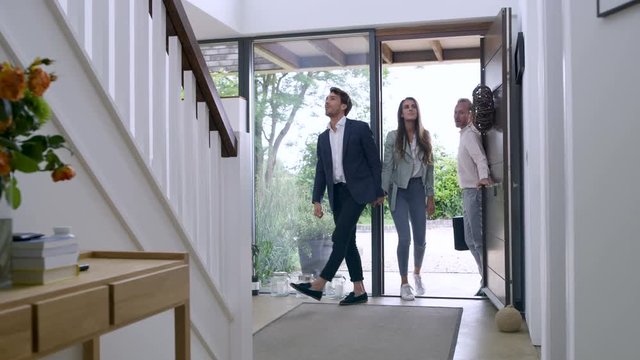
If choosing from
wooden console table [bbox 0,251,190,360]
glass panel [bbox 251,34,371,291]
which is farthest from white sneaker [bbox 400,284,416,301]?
wooden console table [bbox 0,251,190,360]

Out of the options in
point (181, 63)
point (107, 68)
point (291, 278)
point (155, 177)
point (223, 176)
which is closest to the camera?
point (107, 68)

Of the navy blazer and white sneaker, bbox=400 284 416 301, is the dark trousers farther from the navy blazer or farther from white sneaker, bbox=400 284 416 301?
white sneaker, bbox=400 284 416 301

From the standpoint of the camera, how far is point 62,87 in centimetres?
183

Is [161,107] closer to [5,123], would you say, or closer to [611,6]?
[5,123]

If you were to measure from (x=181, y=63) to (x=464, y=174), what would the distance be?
2.95 m

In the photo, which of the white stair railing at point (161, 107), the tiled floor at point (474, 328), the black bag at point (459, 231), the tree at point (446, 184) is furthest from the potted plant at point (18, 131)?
the tree at point (446, 184)

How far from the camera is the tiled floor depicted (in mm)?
3434

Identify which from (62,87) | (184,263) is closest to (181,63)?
(62,87)

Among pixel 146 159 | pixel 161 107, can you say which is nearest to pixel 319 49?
pixel 161 107

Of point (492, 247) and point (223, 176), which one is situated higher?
point (223, 176)

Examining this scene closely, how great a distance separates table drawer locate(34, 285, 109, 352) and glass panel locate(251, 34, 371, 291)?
3.97 m

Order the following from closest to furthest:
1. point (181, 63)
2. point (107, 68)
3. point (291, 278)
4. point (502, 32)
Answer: point (107, 68)
point (181, 63)
point (502, 32)
point (291, 278)

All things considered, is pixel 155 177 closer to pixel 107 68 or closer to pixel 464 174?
pixel 107 68

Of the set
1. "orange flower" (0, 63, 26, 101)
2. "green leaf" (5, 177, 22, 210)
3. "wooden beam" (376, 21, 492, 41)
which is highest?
"wooden beam" (376, 21, 492, 41)
